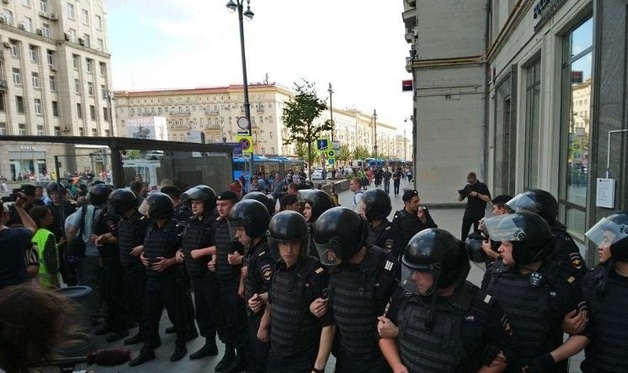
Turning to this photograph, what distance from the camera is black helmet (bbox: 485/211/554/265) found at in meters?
2.51

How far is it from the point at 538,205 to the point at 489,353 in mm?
2107

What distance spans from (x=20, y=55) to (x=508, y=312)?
5670 centimetres

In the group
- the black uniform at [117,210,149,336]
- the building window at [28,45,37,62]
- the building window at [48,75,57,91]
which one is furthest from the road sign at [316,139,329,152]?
the building window at [48,75,57,91]

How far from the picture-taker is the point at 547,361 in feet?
7.73

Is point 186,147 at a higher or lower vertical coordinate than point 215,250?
higher

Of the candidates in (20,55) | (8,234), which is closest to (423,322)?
(8,234)

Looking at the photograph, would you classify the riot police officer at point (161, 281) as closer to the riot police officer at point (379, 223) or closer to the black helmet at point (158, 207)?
the black helmet at point (158, 207)

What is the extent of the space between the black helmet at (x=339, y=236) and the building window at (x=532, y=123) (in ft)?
25.2

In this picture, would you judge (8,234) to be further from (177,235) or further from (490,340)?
(490,340)

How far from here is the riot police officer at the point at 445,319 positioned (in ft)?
6.86

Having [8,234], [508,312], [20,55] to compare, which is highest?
[20,55]

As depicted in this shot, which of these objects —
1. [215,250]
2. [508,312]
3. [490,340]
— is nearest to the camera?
[490,340]

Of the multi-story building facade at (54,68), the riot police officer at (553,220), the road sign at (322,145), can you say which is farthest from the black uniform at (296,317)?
the multi-story building facade at (54,68)

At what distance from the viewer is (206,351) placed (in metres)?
4.80
